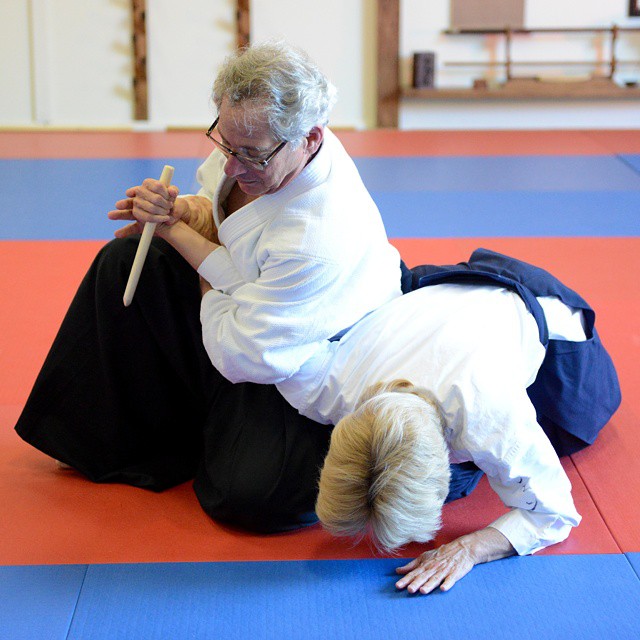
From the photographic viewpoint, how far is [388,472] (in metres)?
1.93

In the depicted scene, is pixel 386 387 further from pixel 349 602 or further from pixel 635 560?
pixel 635 560

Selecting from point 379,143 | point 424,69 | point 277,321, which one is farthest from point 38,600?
point 424,69

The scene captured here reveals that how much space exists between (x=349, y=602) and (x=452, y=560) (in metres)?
0.26

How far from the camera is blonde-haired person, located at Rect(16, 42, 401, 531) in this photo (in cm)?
217

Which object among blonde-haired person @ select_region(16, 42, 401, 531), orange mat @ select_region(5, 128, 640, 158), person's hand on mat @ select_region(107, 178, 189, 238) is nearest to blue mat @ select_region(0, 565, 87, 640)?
blonde-haired person @ select_region(16, 42, 401, 531)

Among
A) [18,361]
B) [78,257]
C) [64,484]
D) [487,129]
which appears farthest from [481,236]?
[487,129]

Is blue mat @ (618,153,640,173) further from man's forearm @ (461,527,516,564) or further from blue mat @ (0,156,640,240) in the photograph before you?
man's forearm @ (461,527,516,564)

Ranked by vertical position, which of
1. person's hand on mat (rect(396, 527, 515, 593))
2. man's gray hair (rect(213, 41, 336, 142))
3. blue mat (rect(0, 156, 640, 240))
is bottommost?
person's hand on mat (rect(396, 527, 515, 593))

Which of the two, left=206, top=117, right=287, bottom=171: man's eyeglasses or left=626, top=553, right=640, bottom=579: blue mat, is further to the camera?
left=626, top=553, right=640, bottom=579: blue mat

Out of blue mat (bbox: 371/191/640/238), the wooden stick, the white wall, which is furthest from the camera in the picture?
the white wall

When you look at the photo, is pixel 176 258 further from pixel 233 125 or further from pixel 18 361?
pixel 18 361

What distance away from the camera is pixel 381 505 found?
196 cm

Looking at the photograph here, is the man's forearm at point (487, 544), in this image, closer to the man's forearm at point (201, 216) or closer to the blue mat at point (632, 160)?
the man's forearm at point (201, 216)

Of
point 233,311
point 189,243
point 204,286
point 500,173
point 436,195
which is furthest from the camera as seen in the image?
point 500,173
